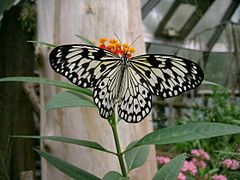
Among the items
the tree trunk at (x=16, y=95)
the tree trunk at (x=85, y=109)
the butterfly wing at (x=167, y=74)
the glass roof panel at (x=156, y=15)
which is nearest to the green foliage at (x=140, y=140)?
the butterfly wing at (x=167, y=74)

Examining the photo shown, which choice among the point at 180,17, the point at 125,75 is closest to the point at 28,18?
the point at 125,75

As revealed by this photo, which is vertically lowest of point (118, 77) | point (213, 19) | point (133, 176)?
point (133, 176)

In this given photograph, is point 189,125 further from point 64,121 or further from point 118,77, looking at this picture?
point 64,121

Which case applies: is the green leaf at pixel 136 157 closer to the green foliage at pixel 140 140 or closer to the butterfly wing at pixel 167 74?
the green foliage at pixel 140 140

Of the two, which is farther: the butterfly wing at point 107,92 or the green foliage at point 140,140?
the butterfly wing at point 107,92

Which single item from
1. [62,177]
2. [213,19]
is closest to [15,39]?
[62,177]

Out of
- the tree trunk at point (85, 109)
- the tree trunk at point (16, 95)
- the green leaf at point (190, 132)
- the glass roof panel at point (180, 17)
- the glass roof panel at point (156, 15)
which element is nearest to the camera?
the green leaf at point (190, 132)

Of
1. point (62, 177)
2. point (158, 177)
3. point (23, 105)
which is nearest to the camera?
point (158, 177)
